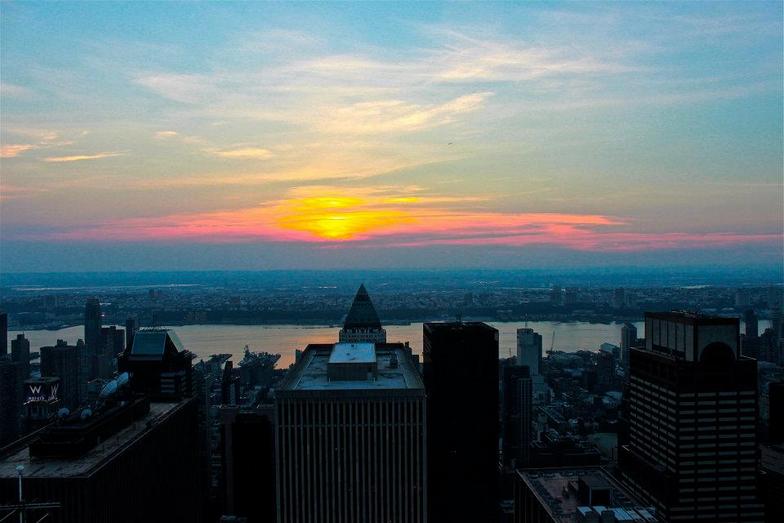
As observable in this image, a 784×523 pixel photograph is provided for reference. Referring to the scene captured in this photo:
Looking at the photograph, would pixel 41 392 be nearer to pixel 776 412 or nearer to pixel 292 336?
pixel 776 412

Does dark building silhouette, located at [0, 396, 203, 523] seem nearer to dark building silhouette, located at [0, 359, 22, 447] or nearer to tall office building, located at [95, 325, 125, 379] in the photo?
dark building silhouette, located at [0, 359, 22, 447]

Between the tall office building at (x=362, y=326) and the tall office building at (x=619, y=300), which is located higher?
the tall office building at (x=362, y=326)

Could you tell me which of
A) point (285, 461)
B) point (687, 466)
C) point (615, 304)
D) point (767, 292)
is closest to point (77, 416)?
point (285, 461)

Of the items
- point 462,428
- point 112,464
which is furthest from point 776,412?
point 112,464

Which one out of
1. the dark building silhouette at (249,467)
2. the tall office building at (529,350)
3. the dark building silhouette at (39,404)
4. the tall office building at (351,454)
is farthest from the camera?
the tall office building at (529,350)

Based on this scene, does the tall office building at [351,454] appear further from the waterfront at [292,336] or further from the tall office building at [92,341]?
the waterfront at [292,336]

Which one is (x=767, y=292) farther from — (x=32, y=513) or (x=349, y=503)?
(x=32, y=513)

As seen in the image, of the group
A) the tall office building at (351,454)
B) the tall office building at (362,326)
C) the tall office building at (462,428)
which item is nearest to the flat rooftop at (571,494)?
the tall office building at (351,454)
